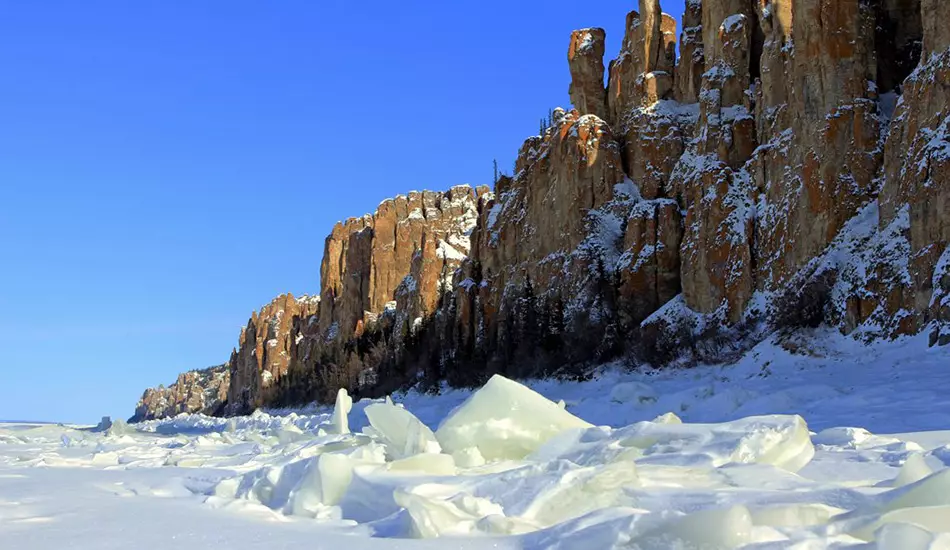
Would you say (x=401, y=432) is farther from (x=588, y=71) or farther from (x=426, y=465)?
(x=588, y=71)

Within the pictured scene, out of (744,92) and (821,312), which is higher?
(744,92)

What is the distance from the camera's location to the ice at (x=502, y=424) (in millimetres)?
8812

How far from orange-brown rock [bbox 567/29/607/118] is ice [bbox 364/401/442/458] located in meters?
44.2

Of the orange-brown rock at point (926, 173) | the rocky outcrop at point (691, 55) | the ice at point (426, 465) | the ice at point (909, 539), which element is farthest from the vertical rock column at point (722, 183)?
the ice at point (909, 539)

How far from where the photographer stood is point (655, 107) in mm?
43562

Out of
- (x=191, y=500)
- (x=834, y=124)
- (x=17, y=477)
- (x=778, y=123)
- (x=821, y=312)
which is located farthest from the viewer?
(x=778, y=123)

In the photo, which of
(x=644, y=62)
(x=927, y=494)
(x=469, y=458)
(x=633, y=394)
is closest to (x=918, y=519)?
(x=927, y=494)

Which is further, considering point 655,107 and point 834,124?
point 655,107

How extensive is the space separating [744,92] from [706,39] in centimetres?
615

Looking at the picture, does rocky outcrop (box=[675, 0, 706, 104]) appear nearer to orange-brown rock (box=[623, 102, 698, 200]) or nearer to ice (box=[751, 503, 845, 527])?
orange-brown rock (box=[623, 102, 698, 200])

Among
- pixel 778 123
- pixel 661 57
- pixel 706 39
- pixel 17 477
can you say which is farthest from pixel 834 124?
pixel 17 477

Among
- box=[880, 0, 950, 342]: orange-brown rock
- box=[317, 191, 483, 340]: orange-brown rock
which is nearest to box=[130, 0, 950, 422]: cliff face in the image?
box=[880, 0, 950, 342]: orange-brown rock

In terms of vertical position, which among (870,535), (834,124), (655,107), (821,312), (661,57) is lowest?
(870,535)

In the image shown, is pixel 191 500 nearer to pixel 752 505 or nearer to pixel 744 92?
pixel 752 505
